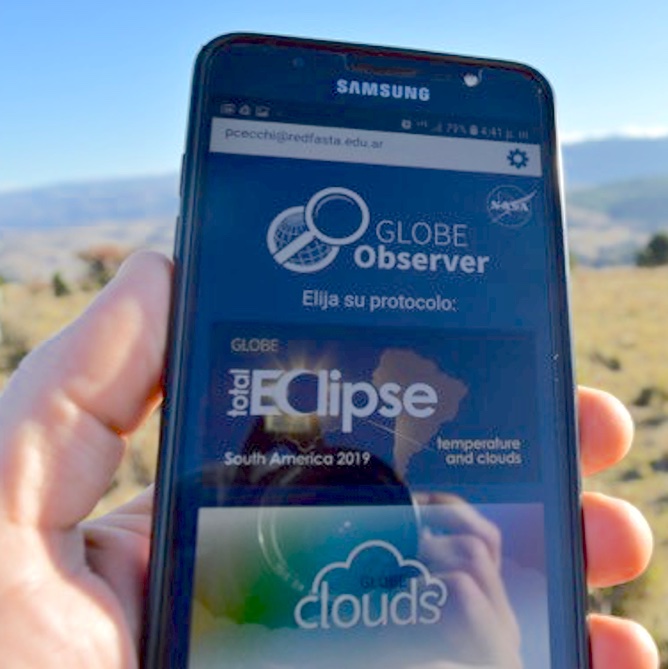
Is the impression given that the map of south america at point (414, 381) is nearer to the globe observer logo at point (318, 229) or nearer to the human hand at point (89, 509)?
the globe observer logo at point (318, 229)

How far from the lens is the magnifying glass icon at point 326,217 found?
1127 millimetres

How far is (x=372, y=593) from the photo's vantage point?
1.02 meters

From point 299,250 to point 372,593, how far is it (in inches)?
19.2

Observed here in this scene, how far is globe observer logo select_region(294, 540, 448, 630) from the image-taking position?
→ 3.30ft

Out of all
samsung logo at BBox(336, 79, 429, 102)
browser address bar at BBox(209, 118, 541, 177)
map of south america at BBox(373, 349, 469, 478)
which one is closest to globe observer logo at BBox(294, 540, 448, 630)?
map of south america at BBox(373, 349, 469, 478)

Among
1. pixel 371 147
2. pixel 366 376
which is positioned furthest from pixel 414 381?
pixel 371 147

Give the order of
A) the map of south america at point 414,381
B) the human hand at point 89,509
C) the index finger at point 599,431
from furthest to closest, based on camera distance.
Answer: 1. the index finger at point 599,431
2. the map of south america at point 414,381
3. the human hand at point 89,509

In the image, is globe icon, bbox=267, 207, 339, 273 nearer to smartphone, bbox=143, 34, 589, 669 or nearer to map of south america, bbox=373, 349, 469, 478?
smartphone, bbox=143, 34, 589, 669

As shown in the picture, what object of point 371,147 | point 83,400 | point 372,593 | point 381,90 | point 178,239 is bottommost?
point 372,593

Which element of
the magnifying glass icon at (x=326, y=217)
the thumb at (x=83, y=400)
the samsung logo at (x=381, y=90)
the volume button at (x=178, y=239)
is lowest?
the thumb at (x=83, y=400)

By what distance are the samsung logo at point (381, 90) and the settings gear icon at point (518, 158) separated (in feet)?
0.53

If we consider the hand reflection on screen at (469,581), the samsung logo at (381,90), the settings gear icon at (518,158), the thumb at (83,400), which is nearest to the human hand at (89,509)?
the thumb at (83,400)

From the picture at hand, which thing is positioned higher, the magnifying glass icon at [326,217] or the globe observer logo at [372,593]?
the magnifying glass icon at [326,217]

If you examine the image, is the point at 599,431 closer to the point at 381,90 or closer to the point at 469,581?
the point at 469,581
